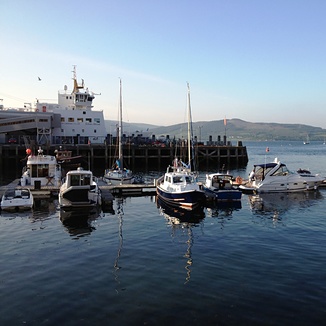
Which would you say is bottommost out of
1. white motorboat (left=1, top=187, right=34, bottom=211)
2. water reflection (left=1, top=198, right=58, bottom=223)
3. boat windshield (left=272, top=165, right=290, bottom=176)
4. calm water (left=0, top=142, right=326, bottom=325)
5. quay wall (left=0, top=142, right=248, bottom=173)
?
calm water (left=0, top=142, right=326, bottom=325)

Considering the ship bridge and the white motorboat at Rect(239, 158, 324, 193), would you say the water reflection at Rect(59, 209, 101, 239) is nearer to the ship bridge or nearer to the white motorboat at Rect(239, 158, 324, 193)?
the white motorboat at Rect(239, 158, 324, 193)

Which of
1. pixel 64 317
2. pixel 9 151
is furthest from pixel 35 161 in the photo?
pixel 9 151

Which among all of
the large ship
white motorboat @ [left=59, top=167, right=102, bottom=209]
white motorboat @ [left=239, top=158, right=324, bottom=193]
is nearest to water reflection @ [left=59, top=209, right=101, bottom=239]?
white motorboat @ [left=59, top=167, right=102, bottom=209]

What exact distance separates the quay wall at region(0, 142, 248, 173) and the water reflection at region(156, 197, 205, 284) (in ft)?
113

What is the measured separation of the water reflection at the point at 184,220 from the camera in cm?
2011

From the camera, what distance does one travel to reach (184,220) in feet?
88.3

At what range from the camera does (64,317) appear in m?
12.1

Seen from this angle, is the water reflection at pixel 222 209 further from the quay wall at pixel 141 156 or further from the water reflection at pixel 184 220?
the quay wall at pixel 141 156

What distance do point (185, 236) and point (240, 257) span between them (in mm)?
4925

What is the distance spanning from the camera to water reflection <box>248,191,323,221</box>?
2984 cm

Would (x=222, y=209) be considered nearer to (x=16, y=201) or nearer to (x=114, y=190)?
(x=114, y=190)

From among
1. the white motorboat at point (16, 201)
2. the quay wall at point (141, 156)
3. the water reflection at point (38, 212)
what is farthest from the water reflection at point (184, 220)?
the quay wall at point (141, 156)

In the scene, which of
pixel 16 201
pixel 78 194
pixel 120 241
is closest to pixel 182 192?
pixel 78 194

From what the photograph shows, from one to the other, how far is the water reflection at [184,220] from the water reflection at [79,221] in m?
5.48
